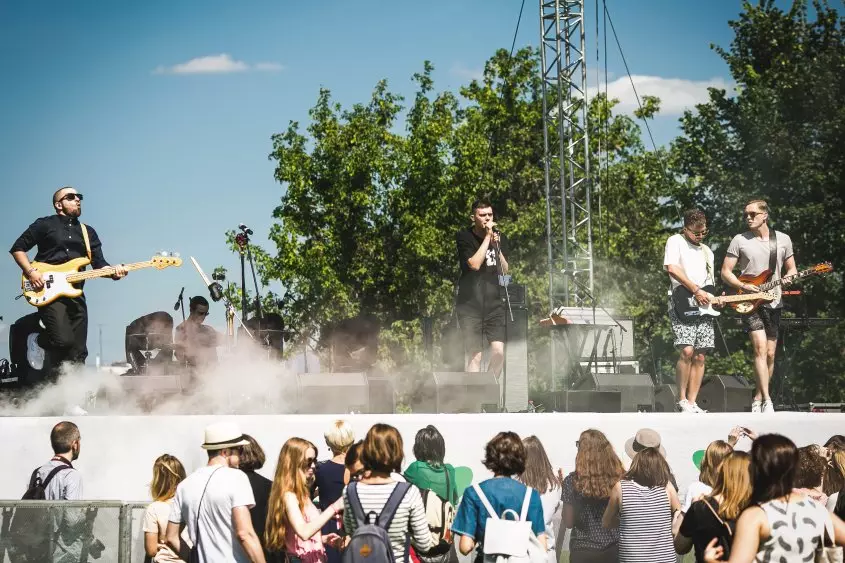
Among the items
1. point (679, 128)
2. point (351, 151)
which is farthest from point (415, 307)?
point (679, 128)

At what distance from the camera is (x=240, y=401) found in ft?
30.5

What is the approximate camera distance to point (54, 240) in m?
7.94

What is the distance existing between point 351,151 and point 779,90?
39.7ft

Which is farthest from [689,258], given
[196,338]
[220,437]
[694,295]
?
[196,338]

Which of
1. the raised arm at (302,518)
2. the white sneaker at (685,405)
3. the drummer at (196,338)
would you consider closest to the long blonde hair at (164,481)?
the raised arm at (302,518)

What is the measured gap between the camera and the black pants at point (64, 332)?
310 inches

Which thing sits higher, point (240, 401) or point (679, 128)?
point (679, 128)

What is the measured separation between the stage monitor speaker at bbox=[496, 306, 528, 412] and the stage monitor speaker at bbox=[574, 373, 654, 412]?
2.03 ft

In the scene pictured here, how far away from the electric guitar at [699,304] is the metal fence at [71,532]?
14.9 feet

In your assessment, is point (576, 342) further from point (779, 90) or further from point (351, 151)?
point (351, 151)

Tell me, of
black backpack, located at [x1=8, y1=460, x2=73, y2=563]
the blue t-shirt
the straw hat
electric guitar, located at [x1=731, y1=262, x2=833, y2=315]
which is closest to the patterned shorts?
electric guitar, located at [x1=731, y1=262, x2=833, y2=315]

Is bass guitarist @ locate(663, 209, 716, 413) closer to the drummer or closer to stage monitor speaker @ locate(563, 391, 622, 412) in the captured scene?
stage monitor speaker @ locate(563, 391, 622, 412)

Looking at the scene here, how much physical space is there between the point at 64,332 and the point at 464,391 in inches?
124

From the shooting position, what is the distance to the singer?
8.81 metres
